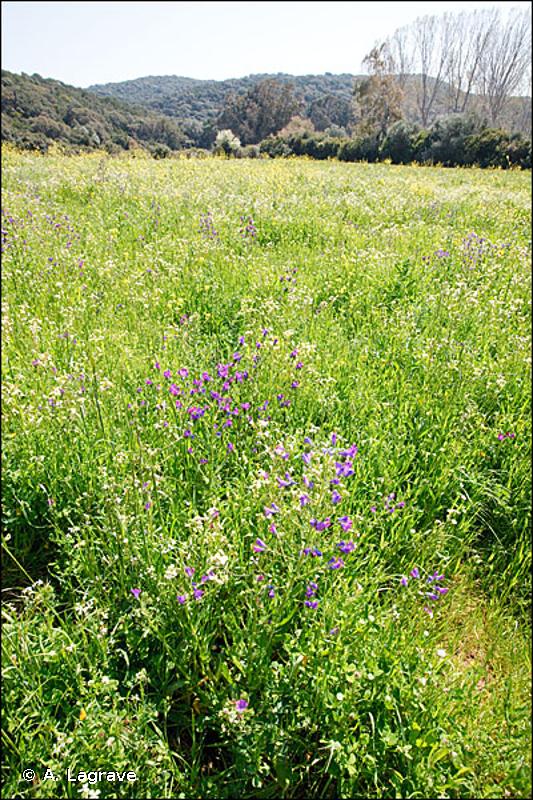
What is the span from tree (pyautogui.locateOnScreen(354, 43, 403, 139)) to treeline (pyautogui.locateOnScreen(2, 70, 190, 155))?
19.2m

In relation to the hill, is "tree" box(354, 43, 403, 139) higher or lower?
lower

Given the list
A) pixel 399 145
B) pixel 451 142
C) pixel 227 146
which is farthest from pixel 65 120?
pixel 451 142

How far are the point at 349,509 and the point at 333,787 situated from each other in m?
1.06

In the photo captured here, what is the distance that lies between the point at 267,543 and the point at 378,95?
54.3m

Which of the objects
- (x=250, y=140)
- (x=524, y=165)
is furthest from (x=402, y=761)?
(x=250, y=140)

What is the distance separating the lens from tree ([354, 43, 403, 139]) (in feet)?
150

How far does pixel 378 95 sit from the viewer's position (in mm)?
46031

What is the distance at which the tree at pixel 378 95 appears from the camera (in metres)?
45.6

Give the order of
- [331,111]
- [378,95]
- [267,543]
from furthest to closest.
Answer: [331,111]
[378,95]
[267,543]

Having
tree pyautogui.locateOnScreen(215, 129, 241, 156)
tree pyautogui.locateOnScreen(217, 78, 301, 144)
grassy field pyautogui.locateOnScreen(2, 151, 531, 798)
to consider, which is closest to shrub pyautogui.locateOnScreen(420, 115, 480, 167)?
tree pyautogui.locateOnScreen(215, 129, 241, 156)

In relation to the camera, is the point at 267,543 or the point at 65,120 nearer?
the point at 267,543

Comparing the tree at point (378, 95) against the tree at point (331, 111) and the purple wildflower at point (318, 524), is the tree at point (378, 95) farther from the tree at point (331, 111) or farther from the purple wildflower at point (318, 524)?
the purple wildflower at point (318, 524)

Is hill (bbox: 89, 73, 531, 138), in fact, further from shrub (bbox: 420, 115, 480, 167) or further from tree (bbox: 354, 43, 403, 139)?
shrub (bbox: 420, 115, 480, 167)

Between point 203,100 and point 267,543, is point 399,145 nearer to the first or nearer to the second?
point 267,543
